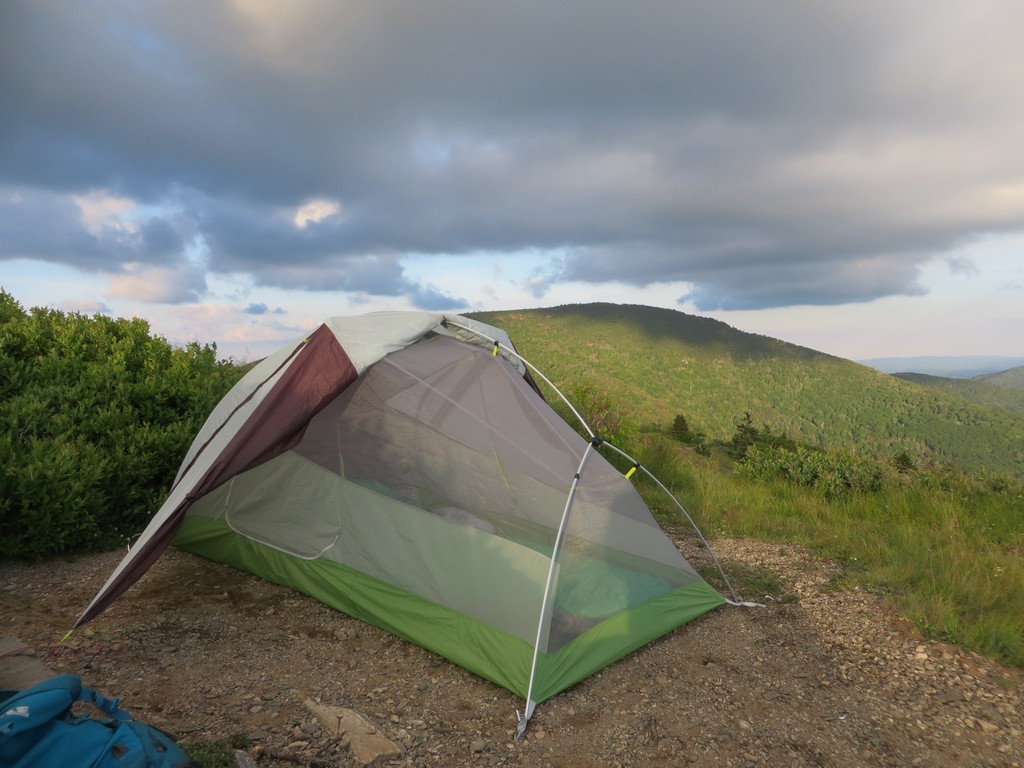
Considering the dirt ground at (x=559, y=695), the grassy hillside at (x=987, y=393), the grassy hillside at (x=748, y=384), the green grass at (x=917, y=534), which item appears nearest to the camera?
the dirt ground at (x=559, y=695)

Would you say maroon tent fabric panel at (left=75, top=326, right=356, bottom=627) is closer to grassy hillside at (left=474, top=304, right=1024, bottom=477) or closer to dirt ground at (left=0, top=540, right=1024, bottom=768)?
dirt ground at (left=0, top=540, right=1024, bottom=768)

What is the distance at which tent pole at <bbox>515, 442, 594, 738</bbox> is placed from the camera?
3504 millimetres

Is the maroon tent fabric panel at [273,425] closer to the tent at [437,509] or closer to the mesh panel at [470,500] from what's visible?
the tent at [437,509]

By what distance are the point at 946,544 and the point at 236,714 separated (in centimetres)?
651

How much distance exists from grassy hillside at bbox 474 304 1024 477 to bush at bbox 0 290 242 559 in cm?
3781

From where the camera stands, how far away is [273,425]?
4.18 m

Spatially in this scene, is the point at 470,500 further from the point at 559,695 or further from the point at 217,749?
the point at 217,749

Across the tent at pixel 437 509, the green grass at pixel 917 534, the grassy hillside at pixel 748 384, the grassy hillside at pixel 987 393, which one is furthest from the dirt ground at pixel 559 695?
the grassy hillside at pixel 987 393

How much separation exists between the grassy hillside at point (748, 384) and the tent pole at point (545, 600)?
39633 millimetres

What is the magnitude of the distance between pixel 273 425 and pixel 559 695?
2.51 m

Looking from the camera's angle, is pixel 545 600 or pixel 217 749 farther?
pixel 545 600

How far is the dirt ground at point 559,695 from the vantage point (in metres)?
3.31

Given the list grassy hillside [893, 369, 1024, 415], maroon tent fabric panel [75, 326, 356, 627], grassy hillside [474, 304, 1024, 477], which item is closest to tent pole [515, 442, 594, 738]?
maroon tent fabric panel [75, 326, 356, 627]

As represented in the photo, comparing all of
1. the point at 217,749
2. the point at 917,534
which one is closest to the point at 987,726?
the point at 917,534
